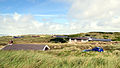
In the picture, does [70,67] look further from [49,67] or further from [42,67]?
[42,67]

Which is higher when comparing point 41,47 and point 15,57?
point 15,57

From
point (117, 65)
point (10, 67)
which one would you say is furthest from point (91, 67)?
point (10, 67)

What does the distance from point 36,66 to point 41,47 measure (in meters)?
29.2

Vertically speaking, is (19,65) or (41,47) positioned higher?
(19,65)

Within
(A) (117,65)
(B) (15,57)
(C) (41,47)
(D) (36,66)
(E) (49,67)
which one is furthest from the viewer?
(C) (41,47)

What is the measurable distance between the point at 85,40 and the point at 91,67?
8621 centimetres

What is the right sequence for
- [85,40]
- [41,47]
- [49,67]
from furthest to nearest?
[85,40]
[41,47]
[49,67]

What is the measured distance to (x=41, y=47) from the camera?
35094 millimetres

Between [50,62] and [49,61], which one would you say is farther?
[49,61]

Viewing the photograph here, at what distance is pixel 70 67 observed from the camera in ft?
19.3

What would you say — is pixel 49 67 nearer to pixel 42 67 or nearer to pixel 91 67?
pixel 42 67

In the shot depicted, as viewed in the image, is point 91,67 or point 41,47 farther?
point 41,47

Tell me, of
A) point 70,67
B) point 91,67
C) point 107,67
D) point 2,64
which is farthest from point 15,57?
point 107,67

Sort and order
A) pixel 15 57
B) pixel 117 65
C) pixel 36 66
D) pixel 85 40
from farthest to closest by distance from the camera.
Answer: pixel 85 40 < pixel 15 57 < pixel 117 65 < pixel 36 66
